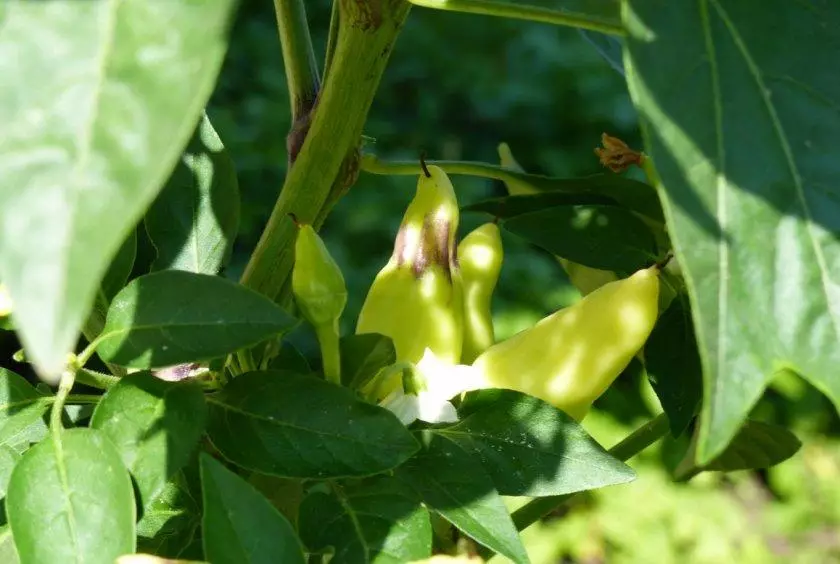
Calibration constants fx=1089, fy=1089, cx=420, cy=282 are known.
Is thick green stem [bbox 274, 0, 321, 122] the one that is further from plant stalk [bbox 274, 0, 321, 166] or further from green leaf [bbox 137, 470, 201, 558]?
green leaf [bbox 137, 470, 201, 558]

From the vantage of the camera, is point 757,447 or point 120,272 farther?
point 757,447

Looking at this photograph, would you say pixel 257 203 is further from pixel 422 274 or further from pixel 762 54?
pixel 762 54

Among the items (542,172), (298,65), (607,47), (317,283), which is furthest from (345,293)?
(542,172)

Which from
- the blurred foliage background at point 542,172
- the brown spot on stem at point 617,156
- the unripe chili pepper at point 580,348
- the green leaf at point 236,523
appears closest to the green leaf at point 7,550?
the green leaf at point 236,523

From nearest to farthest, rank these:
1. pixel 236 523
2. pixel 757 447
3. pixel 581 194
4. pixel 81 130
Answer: pixel 81 130 → pixel 236 523 → pixel 581 194 → pixel 757 447

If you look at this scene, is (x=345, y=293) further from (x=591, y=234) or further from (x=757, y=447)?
(x=757, y=447)

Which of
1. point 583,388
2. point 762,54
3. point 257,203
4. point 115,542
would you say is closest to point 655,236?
point 583,388
